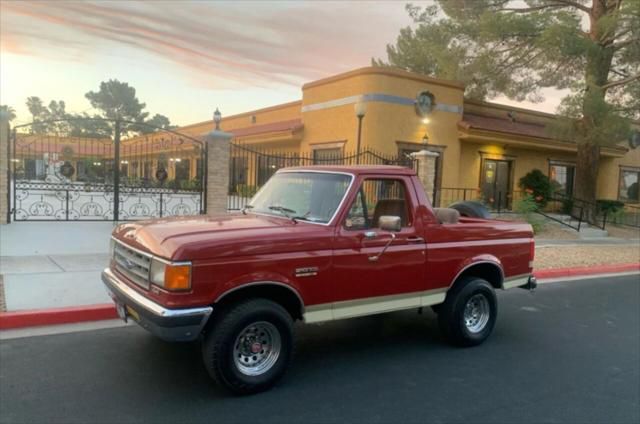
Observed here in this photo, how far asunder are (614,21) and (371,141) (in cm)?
877

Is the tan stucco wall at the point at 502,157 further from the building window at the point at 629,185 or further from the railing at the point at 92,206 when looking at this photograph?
the railing at the point at 92,206

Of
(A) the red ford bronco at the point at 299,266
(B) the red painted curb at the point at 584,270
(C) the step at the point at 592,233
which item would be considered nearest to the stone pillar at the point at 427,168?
(B) the red painted curb at the point at 584,270

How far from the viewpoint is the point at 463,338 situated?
18.6 feet

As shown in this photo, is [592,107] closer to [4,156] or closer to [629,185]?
[4,156]

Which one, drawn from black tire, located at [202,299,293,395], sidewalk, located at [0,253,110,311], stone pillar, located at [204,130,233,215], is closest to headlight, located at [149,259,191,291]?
black tire, located at [202,299,293,395]

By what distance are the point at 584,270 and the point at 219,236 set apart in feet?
32.3

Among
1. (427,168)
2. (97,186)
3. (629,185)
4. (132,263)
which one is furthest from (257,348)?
(629,185)

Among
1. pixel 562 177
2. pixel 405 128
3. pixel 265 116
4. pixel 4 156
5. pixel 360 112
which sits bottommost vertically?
pixel 4 156

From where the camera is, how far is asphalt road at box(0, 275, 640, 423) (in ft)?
13.0

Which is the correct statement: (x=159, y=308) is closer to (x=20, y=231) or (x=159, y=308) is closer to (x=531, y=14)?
(x=20, y=231)

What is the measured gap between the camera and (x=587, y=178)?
20.9 meters

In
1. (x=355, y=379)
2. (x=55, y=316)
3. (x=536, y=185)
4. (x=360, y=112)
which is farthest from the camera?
(x=536, y=185)

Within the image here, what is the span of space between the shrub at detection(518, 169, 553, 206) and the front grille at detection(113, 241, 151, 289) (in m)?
21.7

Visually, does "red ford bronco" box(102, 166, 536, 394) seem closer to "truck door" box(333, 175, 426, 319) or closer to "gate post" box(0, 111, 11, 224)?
"truck door" box(333, 175, 426, 319)
